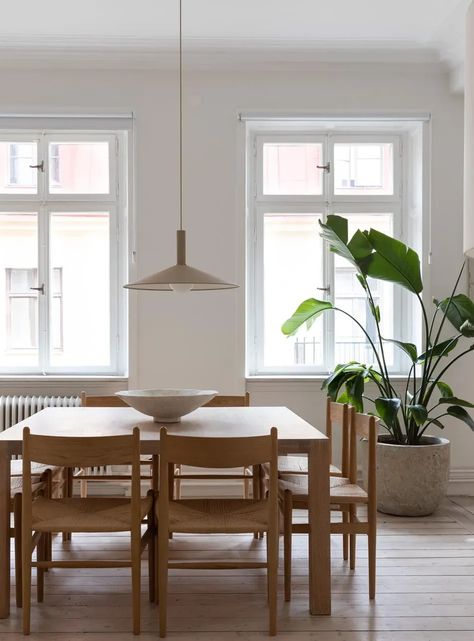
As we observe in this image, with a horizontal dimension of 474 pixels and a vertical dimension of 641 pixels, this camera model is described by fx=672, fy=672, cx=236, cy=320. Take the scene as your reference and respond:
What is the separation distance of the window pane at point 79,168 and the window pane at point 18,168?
0.15 meters

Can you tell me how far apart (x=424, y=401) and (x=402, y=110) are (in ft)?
6.99

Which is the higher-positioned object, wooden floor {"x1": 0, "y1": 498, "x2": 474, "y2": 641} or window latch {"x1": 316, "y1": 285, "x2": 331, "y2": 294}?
window latch {"x1": 316, "y1": 285, "x2": 331, "y2": 294}

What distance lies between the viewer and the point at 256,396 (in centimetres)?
492

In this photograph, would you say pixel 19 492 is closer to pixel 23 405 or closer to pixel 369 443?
pixel 369 443

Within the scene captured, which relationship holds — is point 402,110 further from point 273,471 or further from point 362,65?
point 273,471

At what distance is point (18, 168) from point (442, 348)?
3.33m

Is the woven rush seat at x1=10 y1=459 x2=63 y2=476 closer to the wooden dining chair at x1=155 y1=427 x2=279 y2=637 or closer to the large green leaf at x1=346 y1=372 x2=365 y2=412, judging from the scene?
the wooden dining chair at x1=155 y1=427 x2=279 y2=637

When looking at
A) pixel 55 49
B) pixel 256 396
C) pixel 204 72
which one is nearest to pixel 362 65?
pixel 204 72

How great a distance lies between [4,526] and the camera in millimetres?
2734

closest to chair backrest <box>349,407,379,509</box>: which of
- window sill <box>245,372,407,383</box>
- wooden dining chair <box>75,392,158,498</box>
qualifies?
wooden dining chair <box>75,392,158,498</box>

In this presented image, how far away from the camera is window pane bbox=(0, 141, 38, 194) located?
198 inches

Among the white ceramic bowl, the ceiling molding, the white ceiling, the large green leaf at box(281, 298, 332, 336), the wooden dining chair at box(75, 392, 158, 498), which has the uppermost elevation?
the white ceiling

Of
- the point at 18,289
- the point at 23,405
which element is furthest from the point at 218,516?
the point at 18,289

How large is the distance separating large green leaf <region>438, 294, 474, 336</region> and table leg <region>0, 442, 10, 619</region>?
287 centimetres
